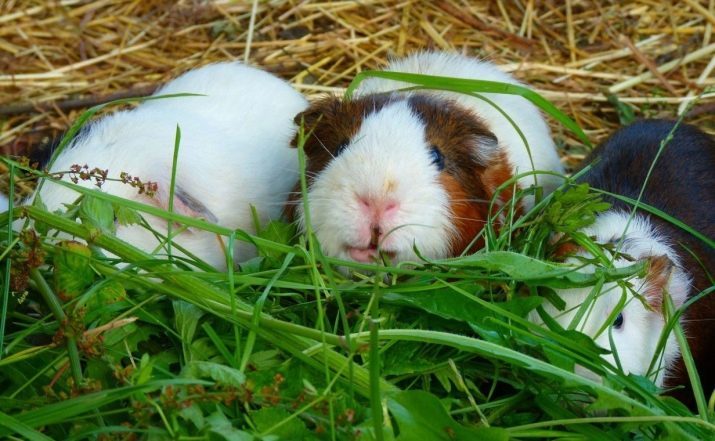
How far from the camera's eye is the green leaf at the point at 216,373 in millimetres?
1870

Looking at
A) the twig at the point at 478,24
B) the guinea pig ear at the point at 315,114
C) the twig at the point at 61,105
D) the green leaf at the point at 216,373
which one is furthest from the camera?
the twig at the point at 478,24

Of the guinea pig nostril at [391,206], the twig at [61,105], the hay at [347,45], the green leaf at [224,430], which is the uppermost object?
the hay at [347,45]

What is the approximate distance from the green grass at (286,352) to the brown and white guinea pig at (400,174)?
19 centimetres

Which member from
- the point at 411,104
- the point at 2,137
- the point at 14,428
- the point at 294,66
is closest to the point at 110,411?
the point at 14,428

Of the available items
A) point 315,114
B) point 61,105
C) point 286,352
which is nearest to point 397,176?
point 315,114

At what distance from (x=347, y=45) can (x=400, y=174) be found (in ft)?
6.86

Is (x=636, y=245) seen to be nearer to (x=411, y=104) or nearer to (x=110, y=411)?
(x=411, y=104)

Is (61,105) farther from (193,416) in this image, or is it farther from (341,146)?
(193,416)

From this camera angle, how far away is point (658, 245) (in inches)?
111

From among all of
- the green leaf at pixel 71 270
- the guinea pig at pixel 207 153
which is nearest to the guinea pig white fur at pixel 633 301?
the guinea pig at pixel 207 153

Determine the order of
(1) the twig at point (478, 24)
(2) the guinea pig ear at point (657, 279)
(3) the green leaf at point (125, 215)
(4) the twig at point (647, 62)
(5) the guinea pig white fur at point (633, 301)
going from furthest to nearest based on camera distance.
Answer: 1. (1) the twig at point (478, 24)
2. (4) the twig at point (647, 62)
3. (2) the guinea pig ear at point (657, 279)
4. (5) the guinea pig white fur at point (633, 301)
5. (3) the green leaf at point (125, 215)

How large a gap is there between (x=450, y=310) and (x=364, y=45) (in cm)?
259

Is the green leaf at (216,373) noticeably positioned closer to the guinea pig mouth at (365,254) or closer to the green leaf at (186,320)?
the green leaf at (186,320)

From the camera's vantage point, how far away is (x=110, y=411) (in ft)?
6.09
